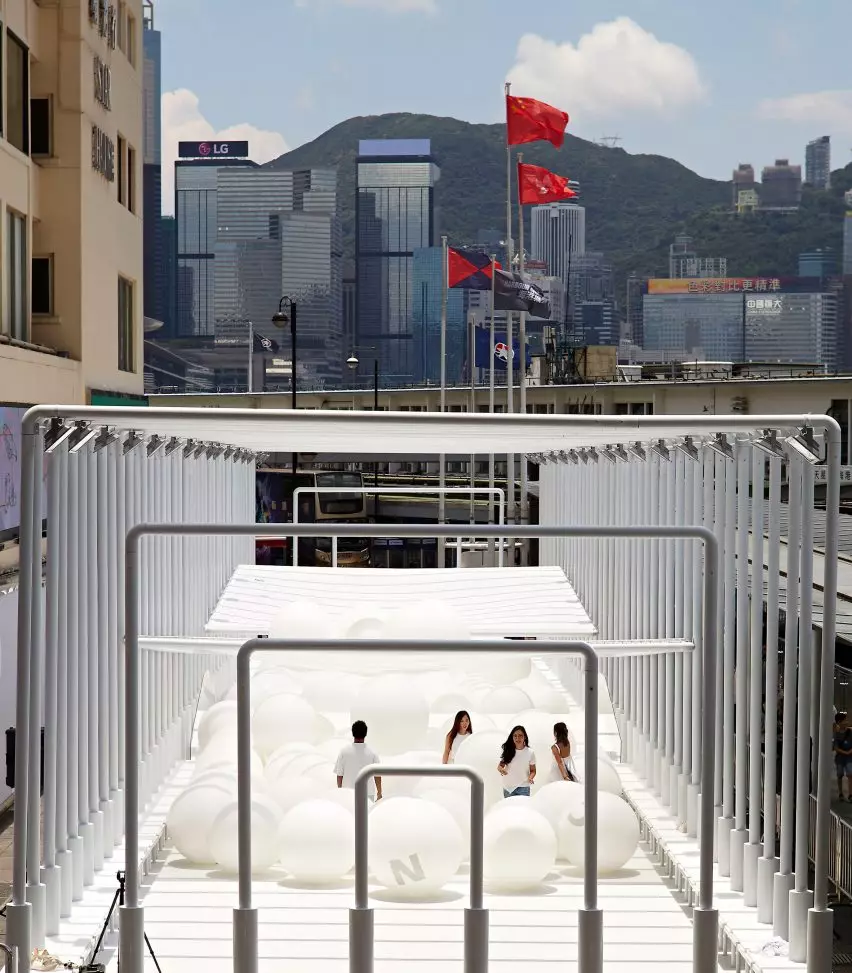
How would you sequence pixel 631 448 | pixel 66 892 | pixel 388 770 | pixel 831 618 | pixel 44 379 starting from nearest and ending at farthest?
pixel 388 770, pixel 831 618, pixel 66 892, pixel 631 448, pixel 44 379

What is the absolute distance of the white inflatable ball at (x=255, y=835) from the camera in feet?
24.8

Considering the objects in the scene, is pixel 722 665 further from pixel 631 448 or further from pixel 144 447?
pixel 144 447

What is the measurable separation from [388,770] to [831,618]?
7.72 ft

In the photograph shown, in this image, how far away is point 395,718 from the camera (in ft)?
31.9

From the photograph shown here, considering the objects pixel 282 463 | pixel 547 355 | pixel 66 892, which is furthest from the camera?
pixel 282 463

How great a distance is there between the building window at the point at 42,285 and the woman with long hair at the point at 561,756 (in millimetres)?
21162

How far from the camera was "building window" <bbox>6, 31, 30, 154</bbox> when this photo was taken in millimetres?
24344

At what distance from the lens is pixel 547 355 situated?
8862 cm

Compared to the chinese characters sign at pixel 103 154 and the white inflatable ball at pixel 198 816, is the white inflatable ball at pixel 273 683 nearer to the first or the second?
the white inflatable ball at pixel 198 816

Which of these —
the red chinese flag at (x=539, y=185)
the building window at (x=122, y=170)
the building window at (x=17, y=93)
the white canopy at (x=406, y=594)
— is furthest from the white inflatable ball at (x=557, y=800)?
the red chinese flag at (x=539, y=185)

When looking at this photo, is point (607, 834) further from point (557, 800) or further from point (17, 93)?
point (17, 93)

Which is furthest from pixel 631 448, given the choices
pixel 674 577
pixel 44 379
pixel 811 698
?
pixel 44 379

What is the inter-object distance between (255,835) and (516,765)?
1778 mm

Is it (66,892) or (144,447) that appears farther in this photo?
(144,447)
